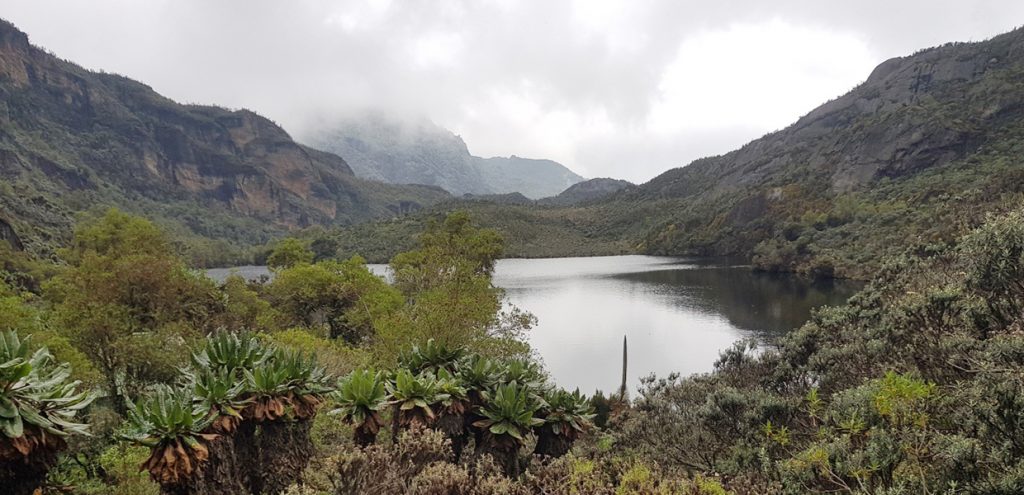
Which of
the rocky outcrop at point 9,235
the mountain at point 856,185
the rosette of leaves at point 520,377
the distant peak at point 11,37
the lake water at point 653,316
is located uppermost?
the distant peak at point 11,37

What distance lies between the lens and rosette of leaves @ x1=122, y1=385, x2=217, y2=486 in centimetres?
468

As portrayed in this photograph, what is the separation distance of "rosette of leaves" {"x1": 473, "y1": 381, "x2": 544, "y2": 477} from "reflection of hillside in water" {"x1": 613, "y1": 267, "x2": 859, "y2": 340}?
28775 mm

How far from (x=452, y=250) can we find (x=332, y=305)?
777 centimetres

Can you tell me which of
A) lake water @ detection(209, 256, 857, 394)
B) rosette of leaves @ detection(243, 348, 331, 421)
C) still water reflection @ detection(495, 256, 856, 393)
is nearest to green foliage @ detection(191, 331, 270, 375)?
rosette of leaves @ detection(243, 348, 331, 421)

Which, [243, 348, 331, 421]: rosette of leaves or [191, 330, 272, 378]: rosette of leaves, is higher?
[191, 330, 272, 378]: rosette of leaves

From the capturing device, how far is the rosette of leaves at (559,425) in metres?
6.58

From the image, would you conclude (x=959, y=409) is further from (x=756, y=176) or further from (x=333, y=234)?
(x=756, y=176)

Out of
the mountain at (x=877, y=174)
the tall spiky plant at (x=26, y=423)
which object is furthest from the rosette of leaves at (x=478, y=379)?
the mountain at (x=877, y=174)

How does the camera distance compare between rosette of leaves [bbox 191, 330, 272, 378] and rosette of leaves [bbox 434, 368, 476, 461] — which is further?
rosette of leaves [bbox 191, 330, 272, 378]

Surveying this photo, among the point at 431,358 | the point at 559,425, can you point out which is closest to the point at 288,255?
the point at 431,358

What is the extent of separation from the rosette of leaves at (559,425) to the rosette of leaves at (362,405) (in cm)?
201

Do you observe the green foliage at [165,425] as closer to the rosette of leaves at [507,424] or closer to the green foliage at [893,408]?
the rosette of leaves at [507,424]

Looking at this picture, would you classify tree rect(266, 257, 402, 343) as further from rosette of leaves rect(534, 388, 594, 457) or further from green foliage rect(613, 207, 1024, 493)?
rosette of leaves rect(534, 388, 594, 457)

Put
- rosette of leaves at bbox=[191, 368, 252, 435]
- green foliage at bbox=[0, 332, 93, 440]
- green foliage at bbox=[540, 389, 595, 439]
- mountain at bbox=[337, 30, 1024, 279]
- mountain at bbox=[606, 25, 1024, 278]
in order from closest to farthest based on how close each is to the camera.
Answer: green foliage at bbox=[0, 332, 93, 440] → rosette of leaves at bbox=[191, 368, 252, 435] → green foliage at bbox=[540, 389, 595, 439] → mountain at bbox=[606, 25, 1024, 278] → mountain at bbox=[337, 30, 1024, 279]
